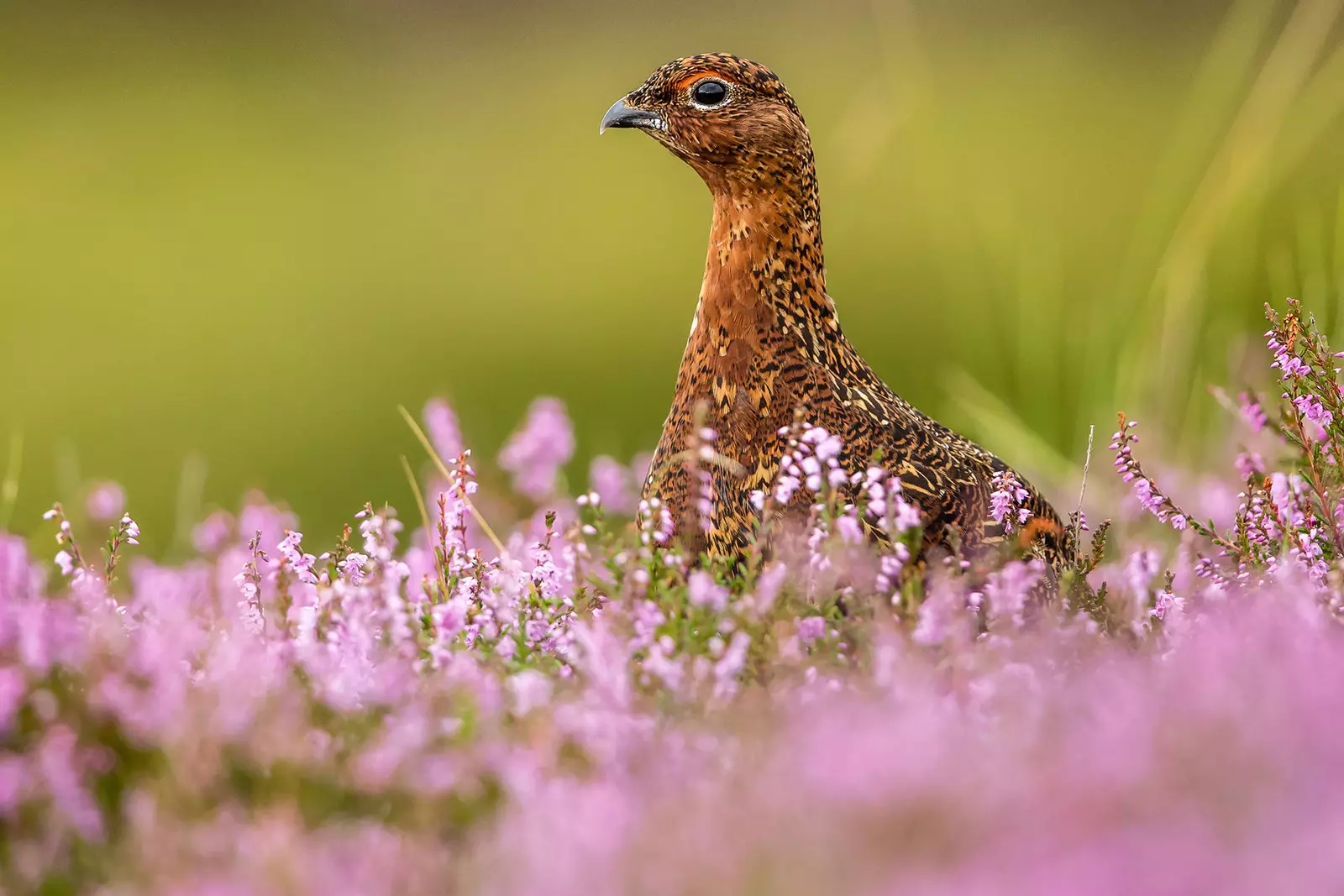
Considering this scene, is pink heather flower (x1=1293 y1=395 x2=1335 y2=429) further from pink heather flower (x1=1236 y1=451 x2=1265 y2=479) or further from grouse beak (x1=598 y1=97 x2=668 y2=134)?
grouse beak (x1=598 y1=97 x2=668 y2=134)

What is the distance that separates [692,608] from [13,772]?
1.08m

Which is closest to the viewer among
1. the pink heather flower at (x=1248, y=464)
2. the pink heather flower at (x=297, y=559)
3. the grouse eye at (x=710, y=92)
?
the pink heather flower at (x=297, y=559)

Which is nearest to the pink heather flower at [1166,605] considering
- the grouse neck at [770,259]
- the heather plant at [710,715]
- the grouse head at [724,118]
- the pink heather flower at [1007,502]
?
the heather plant at [710,715]

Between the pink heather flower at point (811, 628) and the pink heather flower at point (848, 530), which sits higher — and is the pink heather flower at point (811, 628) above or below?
below

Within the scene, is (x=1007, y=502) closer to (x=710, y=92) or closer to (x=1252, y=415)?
(x=1252, y=415)

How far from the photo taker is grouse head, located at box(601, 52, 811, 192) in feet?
12.3

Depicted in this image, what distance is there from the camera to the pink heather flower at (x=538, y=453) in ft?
15.4

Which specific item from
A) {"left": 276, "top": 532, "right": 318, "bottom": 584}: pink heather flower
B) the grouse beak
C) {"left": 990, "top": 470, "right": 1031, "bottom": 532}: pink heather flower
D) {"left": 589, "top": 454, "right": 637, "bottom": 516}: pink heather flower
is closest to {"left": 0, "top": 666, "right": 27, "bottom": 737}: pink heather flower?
{"left": 276, "top": 532, "right": 318, "bottom": 584}: pink heather flower

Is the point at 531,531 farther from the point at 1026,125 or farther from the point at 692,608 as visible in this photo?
the point at 1026,125

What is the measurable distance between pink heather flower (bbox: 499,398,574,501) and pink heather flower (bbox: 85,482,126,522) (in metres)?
1.15

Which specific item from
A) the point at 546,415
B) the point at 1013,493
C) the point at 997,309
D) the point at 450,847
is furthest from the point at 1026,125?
the point at 450,847

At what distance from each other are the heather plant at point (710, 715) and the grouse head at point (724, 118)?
2.91 ft

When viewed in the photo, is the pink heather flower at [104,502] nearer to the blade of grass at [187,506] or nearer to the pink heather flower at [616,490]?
the blade of grass at [187,506]

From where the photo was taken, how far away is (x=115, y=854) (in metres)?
1.92
